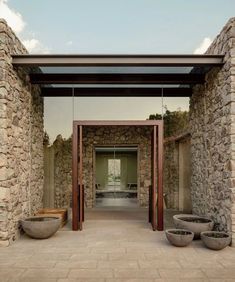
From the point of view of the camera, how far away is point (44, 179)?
23.8ft

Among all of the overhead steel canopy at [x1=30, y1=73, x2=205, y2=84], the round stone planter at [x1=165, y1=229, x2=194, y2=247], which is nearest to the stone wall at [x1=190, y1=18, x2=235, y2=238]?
the overhead steel canopy at [x1=30, y1=73, x2=205, y2=84]

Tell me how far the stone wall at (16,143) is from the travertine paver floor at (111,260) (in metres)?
0.52

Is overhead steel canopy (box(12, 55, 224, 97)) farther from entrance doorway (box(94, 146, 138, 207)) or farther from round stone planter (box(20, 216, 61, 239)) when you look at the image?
entrance doorway (box(94, 146, 138, 207))

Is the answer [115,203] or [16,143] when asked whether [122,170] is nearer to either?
[115,203]

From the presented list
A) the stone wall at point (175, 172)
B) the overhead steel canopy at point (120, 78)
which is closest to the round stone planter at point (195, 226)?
the overhead steel canopy at point (120, 78)

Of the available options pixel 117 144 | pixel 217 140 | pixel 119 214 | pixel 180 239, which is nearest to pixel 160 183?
pixel 217 140

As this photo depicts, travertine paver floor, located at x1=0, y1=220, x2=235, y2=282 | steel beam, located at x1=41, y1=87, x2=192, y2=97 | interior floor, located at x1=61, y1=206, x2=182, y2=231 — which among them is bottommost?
travertine paver floor, located at x1=0, y1=220, x2=235, y2=282

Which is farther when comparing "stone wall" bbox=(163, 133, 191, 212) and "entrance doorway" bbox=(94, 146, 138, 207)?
"entrance doorway" bbox=(94, 146, 138, 207)

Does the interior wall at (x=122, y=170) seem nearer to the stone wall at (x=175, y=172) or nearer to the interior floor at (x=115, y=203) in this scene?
the interior floor at (x=115, y=203)

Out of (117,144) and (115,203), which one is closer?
(117,144)

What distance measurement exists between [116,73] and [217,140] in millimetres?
2076

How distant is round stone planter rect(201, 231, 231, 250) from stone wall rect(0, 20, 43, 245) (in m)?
2.69

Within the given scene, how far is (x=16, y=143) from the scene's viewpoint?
511cm

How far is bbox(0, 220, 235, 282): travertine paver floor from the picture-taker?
3381 mm
